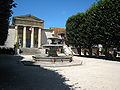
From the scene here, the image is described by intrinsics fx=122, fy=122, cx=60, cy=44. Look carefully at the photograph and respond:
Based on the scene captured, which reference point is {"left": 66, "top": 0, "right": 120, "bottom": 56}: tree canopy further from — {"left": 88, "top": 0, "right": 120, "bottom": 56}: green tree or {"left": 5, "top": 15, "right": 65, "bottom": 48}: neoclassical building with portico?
{"left": 5, "top": 15, "right": 65, "bottom": 48}: neoclassical building with portico

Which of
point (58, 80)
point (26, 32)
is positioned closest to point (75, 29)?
point (26, 32)

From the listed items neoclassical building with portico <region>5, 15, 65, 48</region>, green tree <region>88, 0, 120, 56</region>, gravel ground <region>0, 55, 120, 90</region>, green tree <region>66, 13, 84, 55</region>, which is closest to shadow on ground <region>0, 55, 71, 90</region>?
gravel ground <region>0, 55, 120, 90</region>

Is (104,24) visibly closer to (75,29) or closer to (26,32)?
(75,29)

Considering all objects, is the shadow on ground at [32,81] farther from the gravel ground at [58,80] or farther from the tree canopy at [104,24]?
the tree canopy at [104,24]

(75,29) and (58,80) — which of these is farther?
(75,29)

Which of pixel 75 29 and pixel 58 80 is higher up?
pixel 75 29

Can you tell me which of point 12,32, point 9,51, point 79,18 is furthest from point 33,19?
point 79,18

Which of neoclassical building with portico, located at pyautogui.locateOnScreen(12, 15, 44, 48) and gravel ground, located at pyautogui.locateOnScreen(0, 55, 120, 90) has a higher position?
neoclassical building with portico, located at pyautogui.locateOnScreen(12, 15, 44, 48)

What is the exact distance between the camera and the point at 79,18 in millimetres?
25484

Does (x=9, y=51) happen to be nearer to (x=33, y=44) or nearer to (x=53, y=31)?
(x=33, y=44)

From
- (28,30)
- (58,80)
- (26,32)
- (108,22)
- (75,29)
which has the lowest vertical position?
(58,80)

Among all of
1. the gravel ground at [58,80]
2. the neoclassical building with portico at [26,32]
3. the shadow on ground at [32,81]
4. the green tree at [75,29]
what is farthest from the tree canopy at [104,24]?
the neoclassical building with portico at [26,32]

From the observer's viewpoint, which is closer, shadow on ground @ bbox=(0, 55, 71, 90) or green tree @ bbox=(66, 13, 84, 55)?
shadow on ground @ bbox=(0, 55, 71, 90)

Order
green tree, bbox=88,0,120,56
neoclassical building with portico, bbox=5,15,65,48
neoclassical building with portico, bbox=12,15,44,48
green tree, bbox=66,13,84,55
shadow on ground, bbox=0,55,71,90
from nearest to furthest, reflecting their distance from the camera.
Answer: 1. shadow on ground, bbox=0,55,71,90
2. green tree, bbox=88,0,120,56
3. green tree, bbox=66,13,84,55
4. neoclassical building with portico, bbox=5,15,65,48
5. neoclassical building with portico, bbox=12,15,44,48
